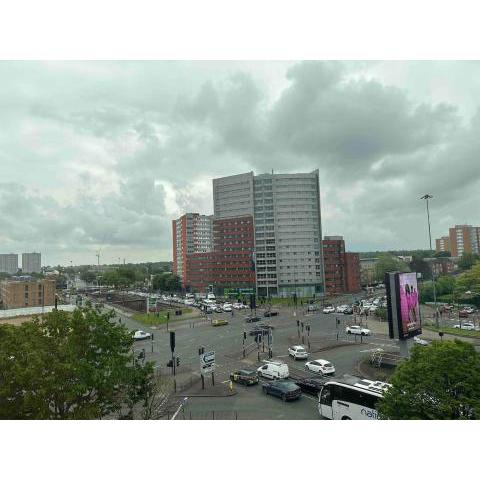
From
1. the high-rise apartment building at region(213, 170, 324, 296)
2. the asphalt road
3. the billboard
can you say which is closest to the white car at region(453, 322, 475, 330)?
the asphalt road

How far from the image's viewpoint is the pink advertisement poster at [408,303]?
70.7 feet

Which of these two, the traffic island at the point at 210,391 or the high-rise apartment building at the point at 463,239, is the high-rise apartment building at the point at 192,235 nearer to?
the high-rise apartment building at the point at 463,239

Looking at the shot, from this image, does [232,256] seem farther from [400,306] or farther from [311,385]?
[311,385]

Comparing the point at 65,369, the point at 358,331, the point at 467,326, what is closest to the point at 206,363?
the point at 65,369

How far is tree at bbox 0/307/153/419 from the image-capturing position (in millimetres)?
13375

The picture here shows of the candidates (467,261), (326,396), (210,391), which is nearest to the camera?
(326,396)

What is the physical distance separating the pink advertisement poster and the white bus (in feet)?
19.3

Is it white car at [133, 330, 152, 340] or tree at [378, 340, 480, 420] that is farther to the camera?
white car at [133, 330, 152, 340]

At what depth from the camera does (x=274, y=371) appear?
2341cm

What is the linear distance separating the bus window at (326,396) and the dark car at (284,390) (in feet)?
8.19

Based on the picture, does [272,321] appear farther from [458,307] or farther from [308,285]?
[308,285]

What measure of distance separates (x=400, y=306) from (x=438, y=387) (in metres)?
10.1

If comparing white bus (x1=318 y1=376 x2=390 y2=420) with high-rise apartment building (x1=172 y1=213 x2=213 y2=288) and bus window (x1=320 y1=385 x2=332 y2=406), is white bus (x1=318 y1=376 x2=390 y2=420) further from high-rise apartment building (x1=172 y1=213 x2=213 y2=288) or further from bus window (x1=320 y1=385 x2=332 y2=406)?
high-rise apartment building (x1=172 y1=213 x2=213 y2=288)

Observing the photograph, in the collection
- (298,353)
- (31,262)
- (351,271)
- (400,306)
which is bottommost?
(298,353)
